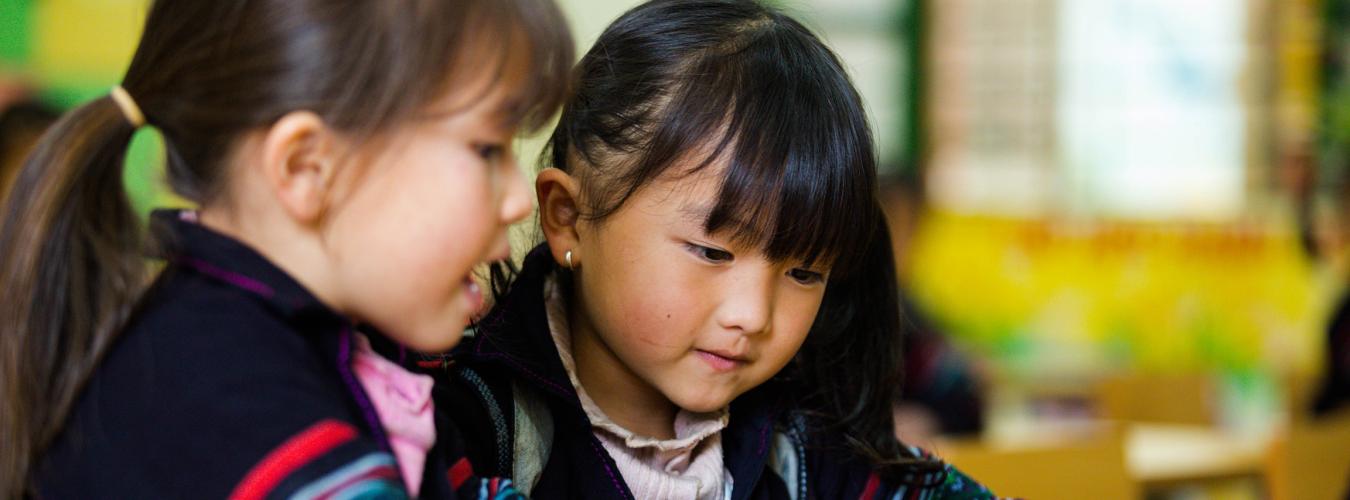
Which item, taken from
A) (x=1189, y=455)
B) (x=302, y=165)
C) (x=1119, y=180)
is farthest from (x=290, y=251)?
(x=1119, y=180)

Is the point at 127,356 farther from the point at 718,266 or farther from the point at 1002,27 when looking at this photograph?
the point at 1002,27

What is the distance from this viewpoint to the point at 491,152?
629 mm

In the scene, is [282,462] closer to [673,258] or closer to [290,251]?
[290,251]

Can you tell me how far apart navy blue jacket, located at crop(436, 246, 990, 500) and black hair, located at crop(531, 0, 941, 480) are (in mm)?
90

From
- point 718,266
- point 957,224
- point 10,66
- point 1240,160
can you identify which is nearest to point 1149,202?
point 1240,160

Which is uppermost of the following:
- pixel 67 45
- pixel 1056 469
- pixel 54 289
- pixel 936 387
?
pixel 54 289

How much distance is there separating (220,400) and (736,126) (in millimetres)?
408

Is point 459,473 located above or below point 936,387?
above

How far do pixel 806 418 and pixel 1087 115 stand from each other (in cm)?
325

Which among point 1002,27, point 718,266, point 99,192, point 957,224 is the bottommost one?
point 957,224

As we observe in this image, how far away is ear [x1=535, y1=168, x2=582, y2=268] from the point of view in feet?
2.99

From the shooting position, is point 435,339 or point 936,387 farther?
point 936,387

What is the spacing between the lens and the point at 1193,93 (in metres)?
3.97

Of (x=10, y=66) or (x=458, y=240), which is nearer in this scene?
(x=458, y=240)
